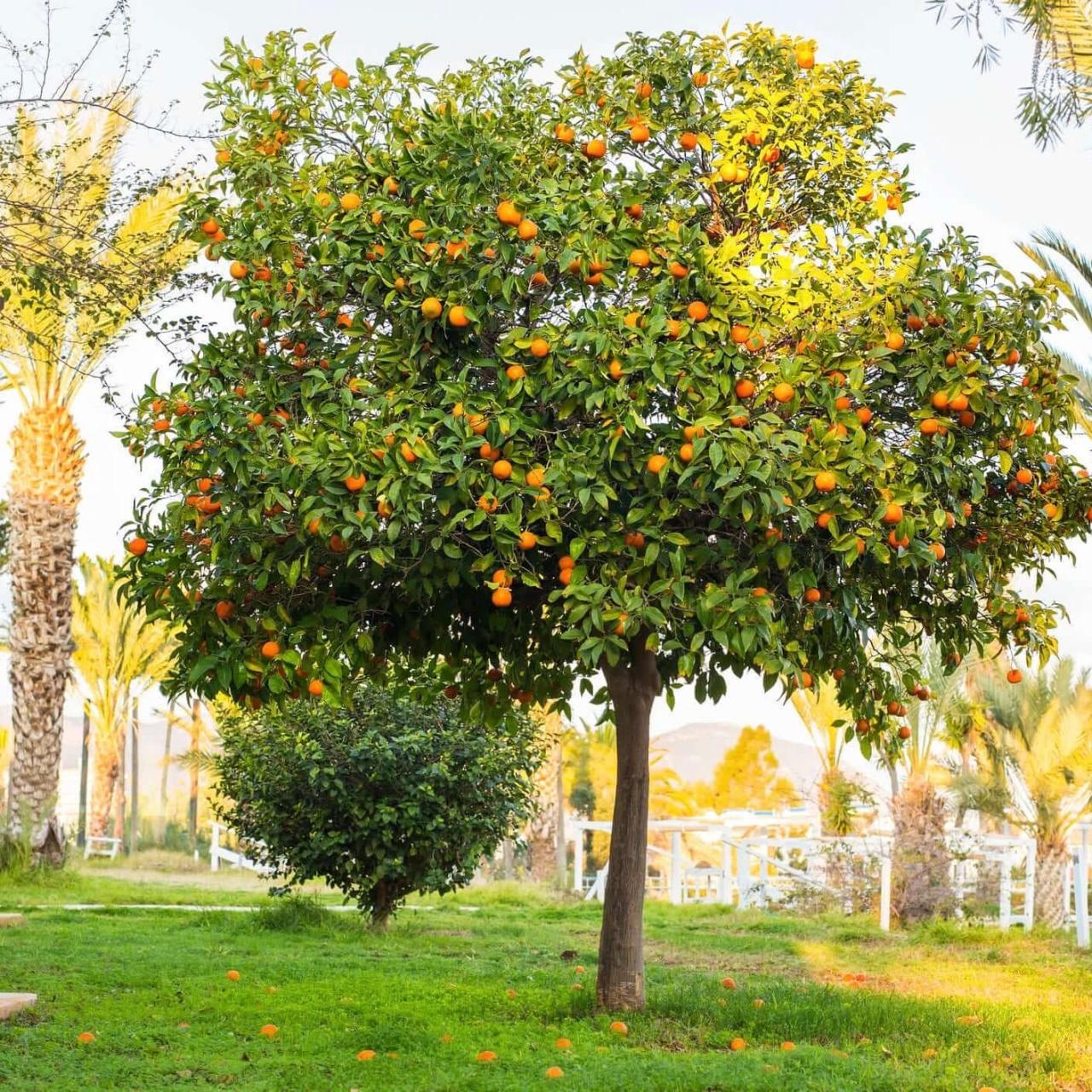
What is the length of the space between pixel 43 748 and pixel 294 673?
1288cm

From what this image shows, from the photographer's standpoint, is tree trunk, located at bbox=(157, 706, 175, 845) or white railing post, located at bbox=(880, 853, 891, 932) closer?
white railing post, located at bbox=(880, 853, 891, 932)

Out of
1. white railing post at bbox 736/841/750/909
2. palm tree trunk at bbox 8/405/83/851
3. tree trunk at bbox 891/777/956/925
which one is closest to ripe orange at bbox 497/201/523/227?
tree trunk at bbox 891/777/956/925

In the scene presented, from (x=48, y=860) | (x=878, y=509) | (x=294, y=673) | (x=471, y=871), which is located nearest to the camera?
(x=878, y=509)

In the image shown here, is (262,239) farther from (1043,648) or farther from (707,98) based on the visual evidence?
(1043,648)

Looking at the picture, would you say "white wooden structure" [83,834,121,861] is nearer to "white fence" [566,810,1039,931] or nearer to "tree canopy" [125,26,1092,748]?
"white fence" [566,810,1039,931]

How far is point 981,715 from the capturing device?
693 inches

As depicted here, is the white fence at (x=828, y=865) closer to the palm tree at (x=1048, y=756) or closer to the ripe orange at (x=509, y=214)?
the palm tree at (x=1048, y=756)

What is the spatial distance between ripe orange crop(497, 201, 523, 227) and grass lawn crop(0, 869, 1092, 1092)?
12.7ft

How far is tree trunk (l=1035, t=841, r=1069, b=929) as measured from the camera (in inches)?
667

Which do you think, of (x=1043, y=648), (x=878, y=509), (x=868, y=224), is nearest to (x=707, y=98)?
(x=868, y=224)

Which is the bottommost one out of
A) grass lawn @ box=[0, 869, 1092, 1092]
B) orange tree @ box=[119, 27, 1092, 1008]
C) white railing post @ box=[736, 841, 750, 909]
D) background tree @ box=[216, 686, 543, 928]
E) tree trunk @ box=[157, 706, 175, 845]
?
tree trunk @ box=[157, 706, 175, 845]

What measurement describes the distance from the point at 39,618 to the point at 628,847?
12.6 metres

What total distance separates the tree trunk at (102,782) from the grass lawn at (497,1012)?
67.0 ft

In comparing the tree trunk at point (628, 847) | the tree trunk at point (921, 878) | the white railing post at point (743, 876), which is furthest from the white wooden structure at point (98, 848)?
the tree trunk at point (628, 847)
